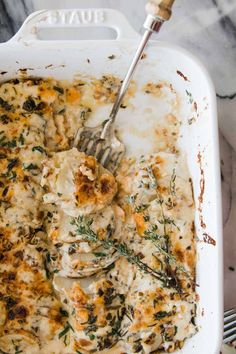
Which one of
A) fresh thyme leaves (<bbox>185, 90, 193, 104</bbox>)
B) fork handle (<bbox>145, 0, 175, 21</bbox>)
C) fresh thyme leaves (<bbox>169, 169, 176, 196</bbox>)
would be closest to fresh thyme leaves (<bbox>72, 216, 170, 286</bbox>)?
fresh thyme leaves (<bbox>169, 169, 176, 196</bbox>)

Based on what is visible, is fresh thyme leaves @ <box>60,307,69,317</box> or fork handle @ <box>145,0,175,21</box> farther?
fresh thyme leaves @ <box>60,307,69,317</box>

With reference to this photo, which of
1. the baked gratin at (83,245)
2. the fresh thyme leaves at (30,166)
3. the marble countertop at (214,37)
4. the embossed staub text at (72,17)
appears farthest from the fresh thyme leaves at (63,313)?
the embossed staub text at (72,17)

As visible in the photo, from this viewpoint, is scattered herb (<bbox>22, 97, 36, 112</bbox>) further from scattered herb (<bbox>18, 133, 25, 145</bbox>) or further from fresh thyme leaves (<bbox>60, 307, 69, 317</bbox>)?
fresh thyme leaves (<bbox>60, 307, 69, 317</bbox>)

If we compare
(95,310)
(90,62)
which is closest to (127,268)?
(95,310)

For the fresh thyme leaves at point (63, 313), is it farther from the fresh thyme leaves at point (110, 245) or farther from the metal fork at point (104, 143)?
the metal fork at point (104, 143)

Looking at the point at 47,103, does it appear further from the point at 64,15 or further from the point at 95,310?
the point at 95,310
